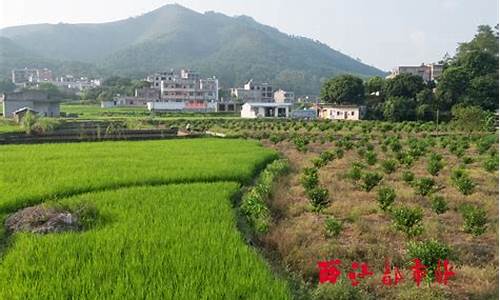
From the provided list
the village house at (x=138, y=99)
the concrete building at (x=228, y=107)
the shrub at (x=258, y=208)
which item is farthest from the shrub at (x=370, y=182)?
the village house at (x=138, y=99)

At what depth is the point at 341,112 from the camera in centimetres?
6366

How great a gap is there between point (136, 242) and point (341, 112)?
2287 inches

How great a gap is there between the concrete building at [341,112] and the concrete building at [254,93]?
42.0 metres

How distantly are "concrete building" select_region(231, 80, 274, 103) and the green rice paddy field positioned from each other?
95.3 m

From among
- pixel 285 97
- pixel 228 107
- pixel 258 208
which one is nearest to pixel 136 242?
pixel 258 208

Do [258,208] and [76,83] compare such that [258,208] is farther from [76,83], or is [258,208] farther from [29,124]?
[76,83]

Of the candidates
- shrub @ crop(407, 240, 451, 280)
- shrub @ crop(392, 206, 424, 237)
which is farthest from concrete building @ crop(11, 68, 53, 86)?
shrub @ crop(407, 240, 451, 280)

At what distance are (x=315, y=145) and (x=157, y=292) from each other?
24239 mm

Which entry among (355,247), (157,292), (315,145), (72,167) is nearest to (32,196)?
(72,167)

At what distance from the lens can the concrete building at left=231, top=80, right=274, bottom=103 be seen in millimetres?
110500

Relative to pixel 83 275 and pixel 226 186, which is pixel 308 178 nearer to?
pixel 226 186

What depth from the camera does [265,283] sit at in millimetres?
6098

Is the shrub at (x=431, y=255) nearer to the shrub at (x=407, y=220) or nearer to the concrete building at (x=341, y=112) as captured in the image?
the shrub at (x=407, y=220)

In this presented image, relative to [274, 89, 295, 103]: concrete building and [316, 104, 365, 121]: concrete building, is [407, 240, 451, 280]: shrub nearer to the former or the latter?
[316, 104, 365, 121]: concrete building
